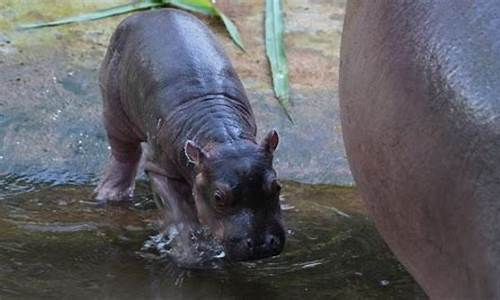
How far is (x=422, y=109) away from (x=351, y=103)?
28 cm

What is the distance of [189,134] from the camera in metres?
3.87

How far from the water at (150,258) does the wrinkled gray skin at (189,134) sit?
0.49ft

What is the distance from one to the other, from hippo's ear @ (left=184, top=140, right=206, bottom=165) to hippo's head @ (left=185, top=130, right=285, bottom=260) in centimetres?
1

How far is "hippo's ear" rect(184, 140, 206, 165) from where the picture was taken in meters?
3.60

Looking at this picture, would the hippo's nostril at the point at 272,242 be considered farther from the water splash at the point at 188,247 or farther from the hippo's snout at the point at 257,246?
the water splash at the point at 188,247

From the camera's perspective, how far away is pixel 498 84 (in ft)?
4.90

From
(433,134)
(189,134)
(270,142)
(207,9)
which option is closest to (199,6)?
(207,9)

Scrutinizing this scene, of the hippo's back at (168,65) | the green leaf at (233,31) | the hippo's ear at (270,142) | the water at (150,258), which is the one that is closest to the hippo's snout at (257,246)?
the water at (150,258)

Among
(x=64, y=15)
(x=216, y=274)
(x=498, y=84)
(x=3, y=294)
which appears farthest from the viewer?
(x=64, y=15)

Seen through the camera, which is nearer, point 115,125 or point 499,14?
point 499,14

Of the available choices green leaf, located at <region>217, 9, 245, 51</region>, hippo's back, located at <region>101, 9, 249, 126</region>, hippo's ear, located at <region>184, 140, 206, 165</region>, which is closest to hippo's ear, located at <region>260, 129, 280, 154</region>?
hippo's ear, located at <region>184, 140, 206, 165</region>

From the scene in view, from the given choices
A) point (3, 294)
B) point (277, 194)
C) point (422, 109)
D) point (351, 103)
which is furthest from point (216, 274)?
point (422, 109)

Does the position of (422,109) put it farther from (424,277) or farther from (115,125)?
(115,125)

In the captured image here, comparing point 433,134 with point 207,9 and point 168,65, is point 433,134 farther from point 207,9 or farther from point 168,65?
point 207,9
